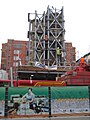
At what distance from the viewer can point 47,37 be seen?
3420 inches

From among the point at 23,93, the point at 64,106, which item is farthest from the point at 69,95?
the point at 23,93

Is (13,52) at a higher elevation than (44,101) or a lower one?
higher

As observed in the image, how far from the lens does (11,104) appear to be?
14961 mm

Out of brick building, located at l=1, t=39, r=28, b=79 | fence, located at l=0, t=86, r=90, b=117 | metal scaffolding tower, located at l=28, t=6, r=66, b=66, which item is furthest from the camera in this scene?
brick building, located at l=1, t=39, r=28, b=79

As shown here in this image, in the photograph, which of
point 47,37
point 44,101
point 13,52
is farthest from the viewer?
point 13,52

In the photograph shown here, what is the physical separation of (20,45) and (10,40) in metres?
5.72

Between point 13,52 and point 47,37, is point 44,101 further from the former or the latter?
point 13,52

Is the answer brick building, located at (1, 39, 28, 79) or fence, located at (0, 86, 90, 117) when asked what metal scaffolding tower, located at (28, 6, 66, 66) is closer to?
brick building, located at (1, 39, 28, 79)

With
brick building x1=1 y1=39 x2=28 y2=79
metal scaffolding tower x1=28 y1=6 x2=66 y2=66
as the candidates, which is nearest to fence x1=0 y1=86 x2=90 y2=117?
metal scaffolding tower x1=28 y1=6 x2=66 y2=66

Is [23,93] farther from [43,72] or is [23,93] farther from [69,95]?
[43,72]

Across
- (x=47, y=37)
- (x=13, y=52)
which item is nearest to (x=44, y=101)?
(x=47, y=37)

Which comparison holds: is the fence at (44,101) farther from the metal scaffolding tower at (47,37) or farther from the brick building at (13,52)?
the brick building at (13,52)

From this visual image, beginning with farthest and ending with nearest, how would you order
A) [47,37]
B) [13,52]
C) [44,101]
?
[13,52]
[47,37]
[44,101]

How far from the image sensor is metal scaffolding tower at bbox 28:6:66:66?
3346 inches
